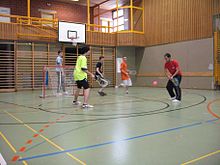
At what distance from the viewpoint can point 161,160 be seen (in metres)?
2.72

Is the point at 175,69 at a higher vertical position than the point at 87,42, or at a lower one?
lower

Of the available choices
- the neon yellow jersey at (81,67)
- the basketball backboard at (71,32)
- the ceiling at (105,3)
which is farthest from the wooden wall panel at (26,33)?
the neon yellow jersey at (81,67)

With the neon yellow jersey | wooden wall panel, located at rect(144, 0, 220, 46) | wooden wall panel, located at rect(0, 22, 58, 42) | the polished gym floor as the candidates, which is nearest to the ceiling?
wooden wall panel, located at rect(144, 0, 220, 46)

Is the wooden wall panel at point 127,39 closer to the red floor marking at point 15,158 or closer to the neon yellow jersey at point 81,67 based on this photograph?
the neon yellow jersey at point 81,67

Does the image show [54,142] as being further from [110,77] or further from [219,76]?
[110,77]

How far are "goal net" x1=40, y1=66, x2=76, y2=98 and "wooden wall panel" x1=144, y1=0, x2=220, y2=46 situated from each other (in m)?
7.92

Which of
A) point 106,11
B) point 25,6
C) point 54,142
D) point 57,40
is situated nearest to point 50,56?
point 57,40

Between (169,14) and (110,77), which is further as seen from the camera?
(110,77)

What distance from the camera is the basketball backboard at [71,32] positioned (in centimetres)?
1538

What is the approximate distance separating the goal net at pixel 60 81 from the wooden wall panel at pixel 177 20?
26.0ft

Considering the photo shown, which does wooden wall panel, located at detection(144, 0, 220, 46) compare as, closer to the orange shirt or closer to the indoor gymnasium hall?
the indoor gymnasium hall

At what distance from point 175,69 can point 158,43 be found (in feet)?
32.2

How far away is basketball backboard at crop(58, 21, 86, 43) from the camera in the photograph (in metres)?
15.4

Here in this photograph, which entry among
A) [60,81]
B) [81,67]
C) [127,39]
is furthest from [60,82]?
[127,39]
